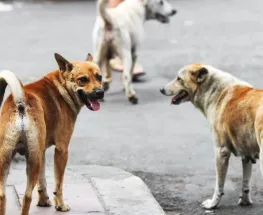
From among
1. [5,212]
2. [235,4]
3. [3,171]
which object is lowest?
[235,4]

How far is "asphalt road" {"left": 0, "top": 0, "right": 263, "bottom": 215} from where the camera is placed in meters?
8.25

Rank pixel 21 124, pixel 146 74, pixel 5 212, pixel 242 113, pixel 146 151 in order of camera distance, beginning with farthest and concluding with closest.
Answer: pixel 146 74 → pixel 146 151 → pixel 242 113 → pixel 5 212 → pixel 21 124

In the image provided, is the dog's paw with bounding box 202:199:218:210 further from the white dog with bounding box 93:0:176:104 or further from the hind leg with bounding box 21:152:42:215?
the white dog with bounding box 93:0:176:104

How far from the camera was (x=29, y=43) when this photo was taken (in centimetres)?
1530

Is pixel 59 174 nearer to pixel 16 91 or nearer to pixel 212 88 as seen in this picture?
pixel 16 91

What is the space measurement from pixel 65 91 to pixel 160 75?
6301 millimetres

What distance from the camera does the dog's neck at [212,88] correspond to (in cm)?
754

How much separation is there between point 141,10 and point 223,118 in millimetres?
4618

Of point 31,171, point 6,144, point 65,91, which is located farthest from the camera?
point 65,91

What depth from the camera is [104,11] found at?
1091 centimetres

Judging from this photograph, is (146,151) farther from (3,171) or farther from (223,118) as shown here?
(3,171)

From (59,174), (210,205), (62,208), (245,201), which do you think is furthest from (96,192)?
(245,201)

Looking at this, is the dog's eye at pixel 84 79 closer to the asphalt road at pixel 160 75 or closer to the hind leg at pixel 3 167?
the hind leg at pixel 3 167

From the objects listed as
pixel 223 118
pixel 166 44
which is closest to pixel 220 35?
pixel 166 44
